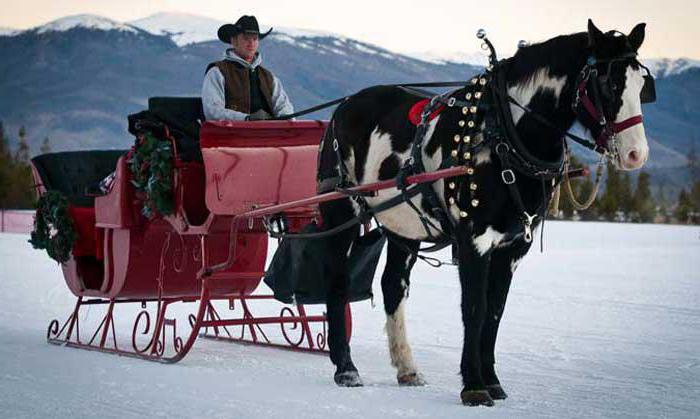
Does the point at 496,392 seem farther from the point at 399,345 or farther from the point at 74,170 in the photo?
the point at 74,170

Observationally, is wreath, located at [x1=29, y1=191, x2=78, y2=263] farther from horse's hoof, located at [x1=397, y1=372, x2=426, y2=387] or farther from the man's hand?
horse's hoof, located at [x1=397, y1=372, x2=426, y2=387]

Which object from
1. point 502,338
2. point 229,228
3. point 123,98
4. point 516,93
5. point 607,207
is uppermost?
point 516,93

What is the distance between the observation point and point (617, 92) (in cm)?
571

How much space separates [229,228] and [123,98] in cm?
18774

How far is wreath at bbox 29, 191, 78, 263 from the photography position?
922 cm

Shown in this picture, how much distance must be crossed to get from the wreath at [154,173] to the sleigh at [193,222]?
65 mm

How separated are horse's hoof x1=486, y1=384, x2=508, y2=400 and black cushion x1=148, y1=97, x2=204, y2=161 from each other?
3042 mm

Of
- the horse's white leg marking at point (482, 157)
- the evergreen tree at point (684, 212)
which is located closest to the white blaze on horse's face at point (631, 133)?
the horse's white leg marking at point (482, 157)

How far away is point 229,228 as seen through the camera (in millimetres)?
8188

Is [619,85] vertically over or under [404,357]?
over

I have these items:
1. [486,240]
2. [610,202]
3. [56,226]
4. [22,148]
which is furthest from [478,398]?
[22,148]

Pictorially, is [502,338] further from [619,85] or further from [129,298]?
[619,85]

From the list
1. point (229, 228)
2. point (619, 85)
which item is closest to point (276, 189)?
point (229, 228)

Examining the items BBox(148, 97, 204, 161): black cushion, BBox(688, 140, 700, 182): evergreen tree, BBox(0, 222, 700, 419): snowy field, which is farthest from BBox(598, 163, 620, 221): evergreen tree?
BBox(148, 97, 204, 161): black cushion
